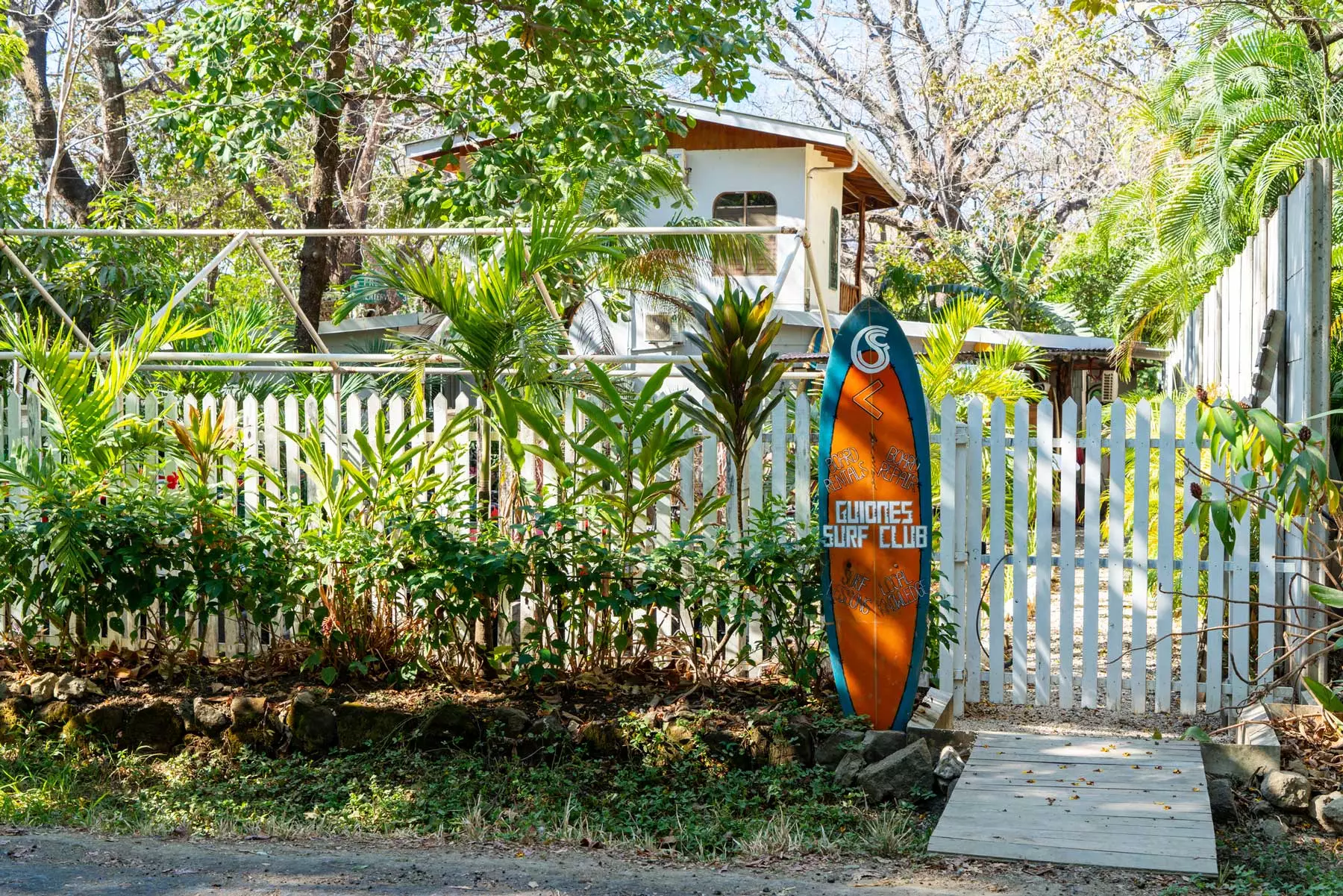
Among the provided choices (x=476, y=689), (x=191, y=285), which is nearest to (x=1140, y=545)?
(x=476, y=689)

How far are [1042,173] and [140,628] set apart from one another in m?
21.3

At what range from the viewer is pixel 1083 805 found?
460cm

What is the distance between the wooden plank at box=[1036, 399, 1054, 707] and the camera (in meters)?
5.69

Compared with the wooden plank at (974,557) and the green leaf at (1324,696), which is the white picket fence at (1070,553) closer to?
the wooden plank at (974,557)

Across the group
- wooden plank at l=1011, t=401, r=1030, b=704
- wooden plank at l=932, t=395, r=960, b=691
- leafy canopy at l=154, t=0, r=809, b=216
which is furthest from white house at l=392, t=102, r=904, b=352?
wooden plank at l=1011, t=401, r=1030, b=704

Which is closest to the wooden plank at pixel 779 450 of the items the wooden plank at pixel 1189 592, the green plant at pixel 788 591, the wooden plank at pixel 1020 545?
the green plant at pixel 788 591

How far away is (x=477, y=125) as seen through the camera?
1073cm

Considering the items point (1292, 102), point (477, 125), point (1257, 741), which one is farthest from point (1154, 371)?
point (1257, 741)

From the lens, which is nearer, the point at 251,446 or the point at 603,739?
the point at 603,739

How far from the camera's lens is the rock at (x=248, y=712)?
570cm

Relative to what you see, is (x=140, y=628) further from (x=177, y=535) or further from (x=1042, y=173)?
(x=1042, y=173)

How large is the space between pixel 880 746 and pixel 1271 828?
4.94ft

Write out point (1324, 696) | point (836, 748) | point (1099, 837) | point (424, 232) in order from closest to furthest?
point (1099, 837)
point (1324, 696)
point (836, 748)
point (424, 232)

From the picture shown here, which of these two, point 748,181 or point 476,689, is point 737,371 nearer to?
point 476,689
